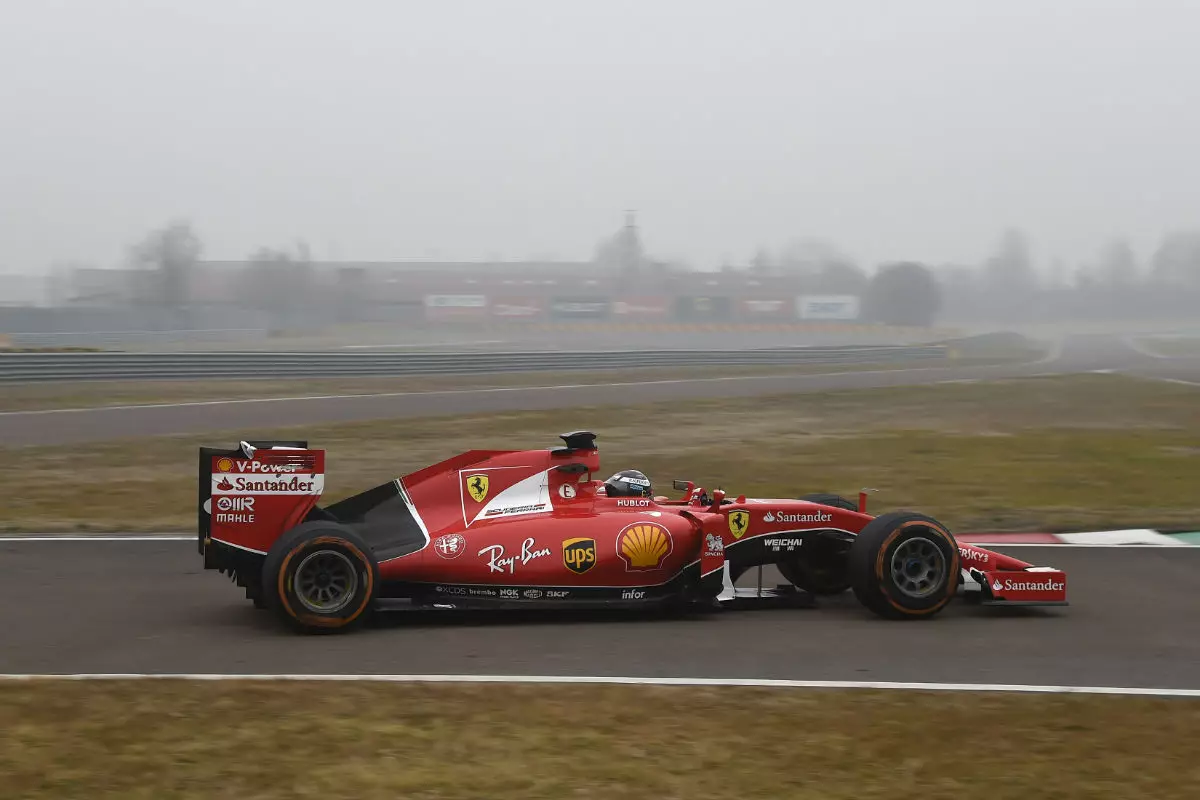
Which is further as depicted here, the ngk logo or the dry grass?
the dry grass

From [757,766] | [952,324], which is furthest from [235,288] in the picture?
[757,766]

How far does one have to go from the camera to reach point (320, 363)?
36719 millimetres

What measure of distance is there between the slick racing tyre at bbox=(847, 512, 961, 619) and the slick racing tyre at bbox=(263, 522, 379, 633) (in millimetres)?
3340

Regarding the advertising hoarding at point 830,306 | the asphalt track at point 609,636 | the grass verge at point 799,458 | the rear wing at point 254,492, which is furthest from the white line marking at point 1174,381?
the rear wing at point 254,492

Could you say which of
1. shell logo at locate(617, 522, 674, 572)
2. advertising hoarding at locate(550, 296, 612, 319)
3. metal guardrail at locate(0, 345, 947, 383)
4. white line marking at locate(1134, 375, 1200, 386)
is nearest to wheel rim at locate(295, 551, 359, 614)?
shell logo at locate(617, 522, 674, 572)

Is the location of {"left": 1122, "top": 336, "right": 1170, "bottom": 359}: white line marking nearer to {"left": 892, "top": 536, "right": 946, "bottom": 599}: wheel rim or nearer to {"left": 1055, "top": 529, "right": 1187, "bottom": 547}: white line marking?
{"left": 1055, "top": 529, "right": 1187, "bottom": 547}: white line marking

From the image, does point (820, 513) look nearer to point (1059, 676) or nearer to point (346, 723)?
point (1059, 676)

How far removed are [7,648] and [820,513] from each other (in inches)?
213

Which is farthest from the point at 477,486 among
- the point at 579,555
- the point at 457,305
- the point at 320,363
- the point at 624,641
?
the point at 457,305

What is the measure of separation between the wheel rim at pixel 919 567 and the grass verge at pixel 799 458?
187 inches

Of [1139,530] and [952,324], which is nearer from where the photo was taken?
[1139,530]

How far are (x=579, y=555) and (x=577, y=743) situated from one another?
277cm

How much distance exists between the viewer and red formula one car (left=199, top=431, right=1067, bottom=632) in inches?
317

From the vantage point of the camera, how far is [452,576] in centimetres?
827
